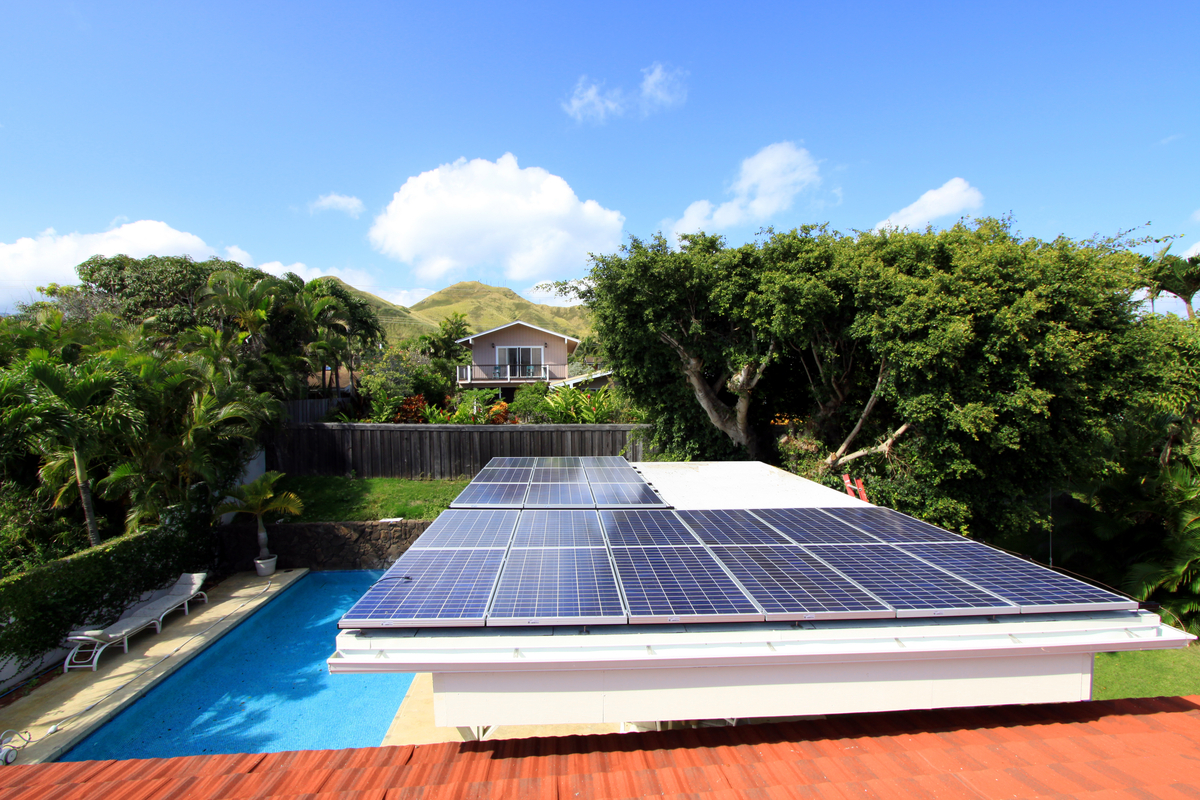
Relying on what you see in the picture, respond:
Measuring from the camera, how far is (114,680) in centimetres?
778

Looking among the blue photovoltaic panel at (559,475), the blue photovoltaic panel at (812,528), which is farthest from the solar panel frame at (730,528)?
the blue photovoltaic panel at (559,475)

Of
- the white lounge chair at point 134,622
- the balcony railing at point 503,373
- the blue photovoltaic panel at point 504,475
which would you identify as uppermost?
the balcony railing at point 503,373

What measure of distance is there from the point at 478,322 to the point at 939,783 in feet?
475

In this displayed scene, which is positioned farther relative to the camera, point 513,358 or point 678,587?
point 513,358

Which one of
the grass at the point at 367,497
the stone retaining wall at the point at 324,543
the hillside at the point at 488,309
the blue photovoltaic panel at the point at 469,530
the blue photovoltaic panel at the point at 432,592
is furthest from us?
the hillside at the point at 488,309

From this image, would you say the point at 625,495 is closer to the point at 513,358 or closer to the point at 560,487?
Result: the point at 560,487

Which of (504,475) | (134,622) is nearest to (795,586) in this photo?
(504,475)

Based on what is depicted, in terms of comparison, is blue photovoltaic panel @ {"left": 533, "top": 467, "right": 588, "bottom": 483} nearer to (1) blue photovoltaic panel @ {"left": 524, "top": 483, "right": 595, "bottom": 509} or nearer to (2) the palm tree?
(1) blue photovoltaic panel @ {"left": 524, "top": 483, "right": 595, "bottom": 509}

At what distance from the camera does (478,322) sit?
140625 millimetres

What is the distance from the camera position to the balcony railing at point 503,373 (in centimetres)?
3148

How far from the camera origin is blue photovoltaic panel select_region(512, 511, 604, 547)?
5539mm

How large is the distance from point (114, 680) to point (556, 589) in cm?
865

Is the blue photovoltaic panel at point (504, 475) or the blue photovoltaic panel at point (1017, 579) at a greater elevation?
the blue photovoltaic panel at point (504, 475)

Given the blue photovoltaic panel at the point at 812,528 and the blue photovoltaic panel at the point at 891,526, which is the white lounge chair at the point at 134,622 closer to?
the blue photovoltaic panel at the point at 812,528
